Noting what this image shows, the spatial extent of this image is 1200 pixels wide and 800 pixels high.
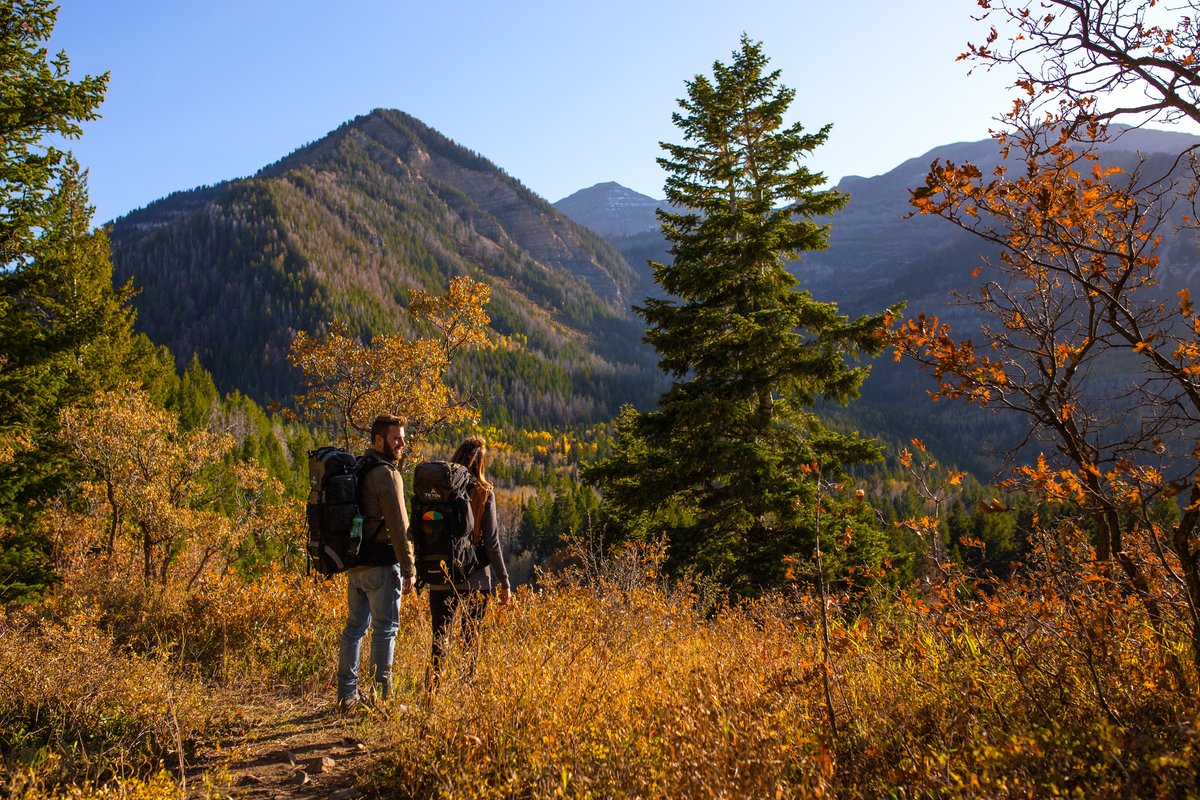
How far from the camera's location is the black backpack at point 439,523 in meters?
4.69

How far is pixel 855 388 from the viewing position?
1088cm

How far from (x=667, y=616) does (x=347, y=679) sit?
7.98 ft

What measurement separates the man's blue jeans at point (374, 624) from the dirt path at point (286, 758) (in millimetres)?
244

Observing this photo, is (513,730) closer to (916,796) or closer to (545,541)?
(916,796)

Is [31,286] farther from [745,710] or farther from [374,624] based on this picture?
[745,710]

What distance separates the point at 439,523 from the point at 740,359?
24.1 ft

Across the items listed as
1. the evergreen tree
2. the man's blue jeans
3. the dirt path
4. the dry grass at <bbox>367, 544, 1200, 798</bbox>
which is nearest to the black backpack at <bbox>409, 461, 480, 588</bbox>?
the man's blue jeans

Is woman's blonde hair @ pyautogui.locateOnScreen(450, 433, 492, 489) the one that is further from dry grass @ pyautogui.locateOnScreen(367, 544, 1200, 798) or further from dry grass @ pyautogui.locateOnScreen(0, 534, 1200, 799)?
dry grass @ pyautogui.locateOnScreen(367, 544, 1200, 798)

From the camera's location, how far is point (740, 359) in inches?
434

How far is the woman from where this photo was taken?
457 cm

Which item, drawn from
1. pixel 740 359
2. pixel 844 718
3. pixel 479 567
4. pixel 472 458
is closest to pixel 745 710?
pixel 844 718

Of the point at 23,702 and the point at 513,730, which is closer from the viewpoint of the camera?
the point at 513,730

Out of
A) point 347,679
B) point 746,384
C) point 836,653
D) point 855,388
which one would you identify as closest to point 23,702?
point 347,679

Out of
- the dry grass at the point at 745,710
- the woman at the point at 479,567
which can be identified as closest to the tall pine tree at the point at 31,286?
the dry grass at the point at 745,710
